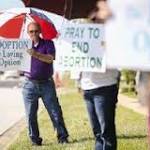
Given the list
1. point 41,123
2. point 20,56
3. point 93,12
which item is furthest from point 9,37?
point 41,123

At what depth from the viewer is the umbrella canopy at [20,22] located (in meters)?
9.73

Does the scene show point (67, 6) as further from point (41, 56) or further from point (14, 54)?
point (14, 54)

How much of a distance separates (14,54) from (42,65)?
560 millimetres

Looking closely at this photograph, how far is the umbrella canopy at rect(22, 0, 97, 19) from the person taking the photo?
816 centimetres

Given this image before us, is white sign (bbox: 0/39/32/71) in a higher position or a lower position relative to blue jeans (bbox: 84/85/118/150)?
higher

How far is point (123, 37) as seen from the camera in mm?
4957

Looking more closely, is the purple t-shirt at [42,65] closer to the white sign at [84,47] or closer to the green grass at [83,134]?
the green grass at [83,134]

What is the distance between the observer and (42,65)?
10.1 meters

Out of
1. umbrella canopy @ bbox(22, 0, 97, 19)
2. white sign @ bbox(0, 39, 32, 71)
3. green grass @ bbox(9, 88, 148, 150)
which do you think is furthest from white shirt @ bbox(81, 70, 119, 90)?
green grass @ bbox(9, 88, 148, 150)

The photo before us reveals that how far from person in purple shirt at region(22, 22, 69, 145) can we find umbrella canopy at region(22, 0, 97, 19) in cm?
33

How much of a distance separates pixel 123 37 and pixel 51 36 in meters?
5.07

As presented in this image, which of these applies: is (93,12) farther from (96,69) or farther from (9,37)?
(9,37)

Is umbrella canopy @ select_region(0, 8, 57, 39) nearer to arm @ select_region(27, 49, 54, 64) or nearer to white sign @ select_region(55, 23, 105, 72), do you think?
arm @ select_region(27, 49, 54, 64)

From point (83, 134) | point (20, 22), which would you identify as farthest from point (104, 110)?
point (83, 134)
